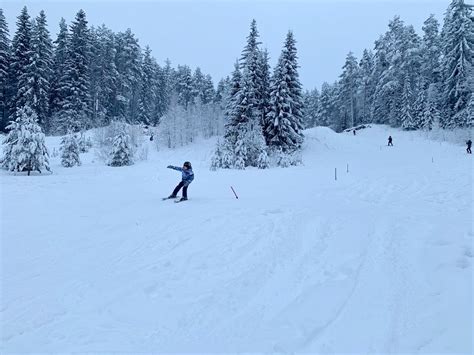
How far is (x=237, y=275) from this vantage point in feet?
19.3

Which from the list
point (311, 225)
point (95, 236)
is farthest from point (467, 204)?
point (95, 236)

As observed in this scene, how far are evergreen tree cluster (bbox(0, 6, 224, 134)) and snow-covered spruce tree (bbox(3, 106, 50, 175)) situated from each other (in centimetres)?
1164

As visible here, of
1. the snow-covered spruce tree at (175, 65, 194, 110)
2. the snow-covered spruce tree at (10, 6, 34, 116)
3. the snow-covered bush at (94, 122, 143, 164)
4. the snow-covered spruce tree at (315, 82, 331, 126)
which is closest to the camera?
the snow-covered bush at (94, 122, 143, 164)

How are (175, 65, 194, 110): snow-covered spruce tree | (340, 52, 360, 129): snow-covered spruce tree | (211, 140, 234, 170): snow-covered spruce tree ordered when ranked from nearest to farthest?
(211, 140, 234, 170): snow-covered spruce tree
(340, 52, 360, 129): snow-covered spruce tree
(175, 65, 194, 110): snow-covered spruce tree

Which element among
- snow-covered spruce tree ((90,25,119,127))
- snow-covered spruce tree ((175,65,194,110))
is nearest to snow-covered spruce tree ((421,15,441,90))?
snow-covered spruce tree ((175,65,194,110))

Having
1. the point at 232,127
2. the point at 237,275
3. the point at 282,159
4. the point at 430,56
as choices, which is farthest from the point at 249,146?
the point at 430,56

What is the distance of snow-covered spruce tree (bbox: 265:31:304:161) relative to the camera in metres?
32.8

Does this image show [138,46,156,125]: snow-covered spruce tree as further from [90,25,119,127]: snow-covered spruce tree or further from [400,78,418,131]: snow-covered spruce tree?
[400,78,418,131]: snow-covered spruce tree

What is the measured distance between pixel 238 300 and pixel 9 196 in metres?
11.2

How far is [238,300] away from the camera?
5055 millimetres

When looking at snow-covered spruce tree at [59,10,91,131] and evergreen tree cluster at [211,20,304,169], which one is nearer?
evergreen tree cluster at [211,20,304,169]

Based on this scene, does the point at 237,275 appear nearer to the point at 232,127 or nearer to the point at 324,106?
the point at 232,127

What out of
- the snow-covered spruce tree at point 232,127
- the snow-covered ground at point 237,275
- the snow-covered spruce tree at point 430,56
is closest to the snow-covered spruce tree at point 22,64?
the snow-covered spruce tree at point 232,127

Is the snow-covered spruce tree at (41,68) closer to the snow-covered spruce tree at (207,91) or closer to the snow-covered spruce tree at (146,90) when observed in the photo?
the snow-covered spruce tree at (146,90)
